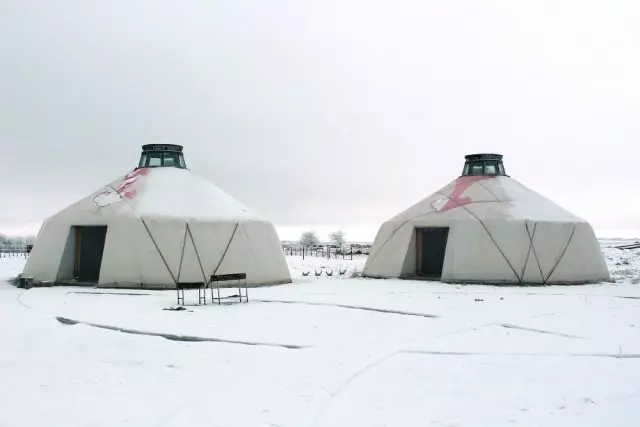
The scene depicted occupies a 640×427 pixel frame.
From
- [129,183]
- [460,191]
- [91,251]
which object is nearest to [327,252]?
[460,191]

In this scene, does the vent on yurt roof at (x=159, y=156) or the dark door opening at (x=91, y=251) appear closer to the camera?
the dark door opening at (x=91, y=251)

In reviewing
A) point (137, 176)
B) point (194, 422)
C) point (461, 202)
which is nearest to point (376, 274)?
point (461, 202)

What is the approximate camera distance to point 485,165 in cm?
2319

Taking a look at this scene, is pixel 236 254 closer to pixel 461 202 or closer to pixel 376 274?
pixel 376 274

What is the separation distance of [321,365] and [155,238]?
10.7 meters

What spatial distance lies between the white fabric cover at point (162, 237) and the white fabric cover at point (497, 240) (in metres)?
4.21

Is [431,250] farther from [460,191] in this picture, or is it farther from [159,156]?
[159,156]

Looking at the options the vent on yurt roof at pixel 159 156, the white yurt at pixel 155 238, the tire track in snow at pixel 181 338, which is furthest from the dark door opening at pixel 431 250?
the tire track in snow at pixel 181 338

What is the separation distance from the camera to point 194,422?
212 inches

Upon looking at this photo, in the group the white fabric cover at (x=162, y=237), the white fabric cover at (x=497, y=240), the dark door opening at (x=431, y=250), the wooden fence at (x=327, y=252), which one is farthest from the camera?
the wooden fence at (x=327, y=252)

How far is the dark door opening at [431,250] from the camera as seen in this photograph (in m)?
21.8

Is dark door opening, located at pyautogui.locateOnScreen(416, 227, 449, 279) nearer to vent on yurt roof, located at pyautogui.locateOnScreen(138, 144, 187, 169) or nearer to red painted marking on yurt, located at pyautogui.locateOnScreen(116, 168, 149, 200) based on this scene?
vent on yurt roof, located at pyautogui.locateOnScreen(138, 144, 187, 169)

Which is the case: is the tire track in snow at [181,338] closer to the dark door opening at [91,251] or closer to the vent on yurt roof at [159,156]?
the dark door opening at [91,251]

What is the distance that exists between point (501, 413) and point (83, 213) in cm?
1519
